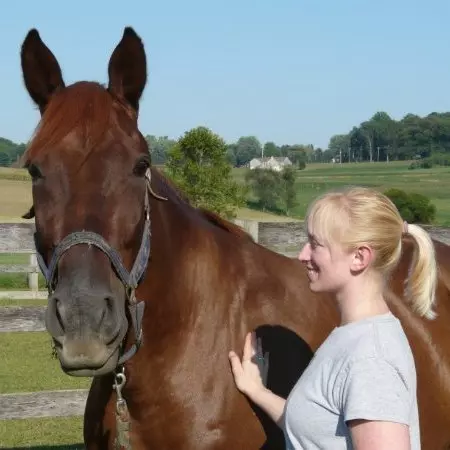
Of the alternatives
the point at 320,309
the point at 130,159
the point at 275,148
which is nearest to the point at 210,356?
the point at 320,309

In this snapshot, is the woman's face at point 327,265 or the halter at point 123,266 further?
the halter at point 123,266

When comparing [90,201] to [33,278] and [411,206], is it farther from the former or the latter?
[411,206]

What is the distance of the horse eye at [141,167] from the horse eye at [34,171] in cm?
32

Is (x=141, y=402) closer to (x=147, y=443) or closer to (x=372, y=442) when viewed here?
(x=147, y=443)

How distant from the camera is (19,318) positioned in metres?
5.88

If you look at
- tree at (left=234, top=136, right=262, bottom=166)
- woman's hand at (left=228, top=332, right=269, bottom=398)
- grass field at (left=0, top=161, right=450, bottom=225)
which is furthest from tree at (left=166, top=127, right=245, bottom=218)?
tree at (left=234, top=136, right=262, bottom=166)

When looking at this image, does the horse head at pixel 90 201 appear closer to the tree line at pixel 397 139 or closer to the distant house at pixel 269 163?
the distant house at pixel 269 163

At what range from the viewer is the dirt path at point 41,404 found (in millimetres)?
5906

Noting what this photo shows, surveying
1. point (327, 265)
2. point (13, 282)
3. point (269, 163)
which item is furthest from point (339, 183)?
point (327, 265)

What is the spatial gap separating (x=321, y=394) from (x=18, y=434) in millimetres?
5896

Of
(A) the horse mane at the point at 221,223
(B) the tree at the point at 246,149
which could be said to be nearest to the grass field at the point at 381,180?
(B) the tree at the point at 246,149

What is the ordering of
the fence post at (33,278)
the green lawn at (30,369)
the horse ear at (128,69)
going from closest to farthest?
1. the horse ear at (128,69)
2. the green lawn at (30,369)
3. the fence post at (33,278)

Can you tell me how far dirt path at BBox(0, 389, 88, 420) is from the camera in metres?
5.91

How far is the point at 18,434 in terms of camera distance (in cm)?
739
